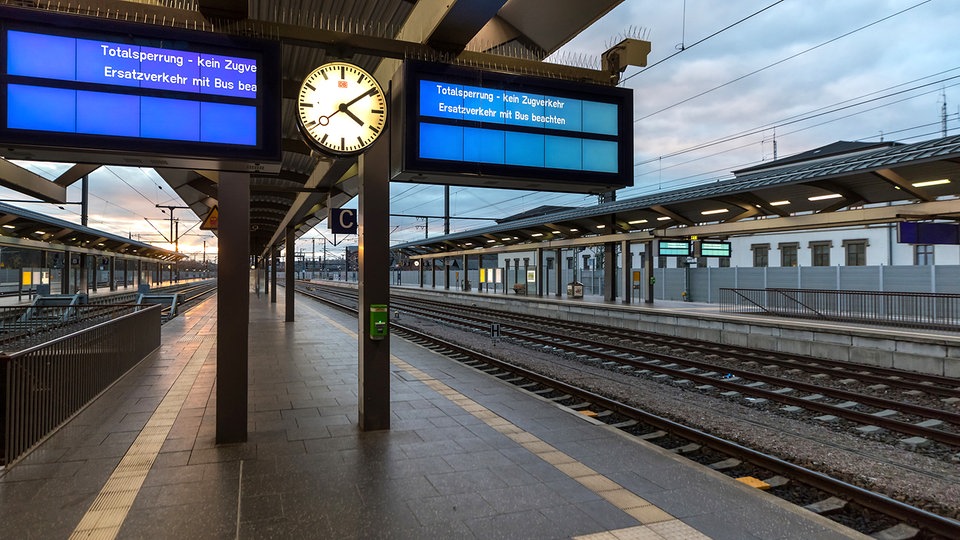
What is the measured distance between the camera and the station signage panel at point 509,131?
5.36 metres

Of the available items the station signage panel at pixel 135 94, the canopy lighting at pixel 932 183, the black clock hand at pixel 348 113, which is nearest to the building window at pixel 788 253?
the canopy lighting at pixel 932 183

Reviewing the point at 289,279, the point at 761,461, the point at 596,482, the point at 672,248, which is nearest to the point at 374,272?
the point at 596,482

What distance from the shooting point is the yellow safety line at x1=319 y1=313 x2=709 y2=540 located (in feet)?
13.0

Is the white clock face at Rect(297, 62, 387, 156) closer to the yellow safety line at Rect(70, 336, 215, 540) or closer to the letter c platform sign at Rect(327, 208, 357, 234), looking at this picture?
the yellow safety line at Rect(70, 336, 215, 540)

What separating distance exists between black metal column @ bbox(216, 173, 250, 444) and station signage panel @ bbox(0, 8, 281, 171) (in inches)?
46.2

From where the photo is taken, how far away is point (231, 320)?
19.8 ft

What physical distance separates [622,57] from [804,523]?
5088 mm

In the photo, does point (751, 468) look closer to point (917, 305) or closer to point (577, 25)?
point (577, 25)

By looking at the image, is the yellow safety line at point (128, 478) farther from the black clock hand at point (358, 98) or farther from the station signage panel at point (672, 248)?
the station signage panel at point (672, 248)

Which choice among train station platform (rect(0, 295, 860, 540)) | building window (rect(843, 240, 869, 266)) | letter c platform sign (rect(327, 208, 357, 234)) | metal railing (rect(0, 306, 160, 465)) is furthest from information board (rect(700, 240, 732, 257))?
metal railing (rect(0, 306, 160, 465))

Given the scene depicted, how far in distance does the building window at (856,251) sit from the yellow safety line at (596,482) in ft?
113

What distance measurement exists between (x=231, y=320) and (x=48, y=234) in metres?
29.3

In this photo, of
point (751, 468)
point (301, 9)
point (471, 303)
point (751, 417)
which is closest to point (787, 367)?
point (751, 417)

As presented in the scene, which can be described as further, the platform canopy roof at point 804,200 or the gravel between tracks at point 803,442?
the platform canopy roof at point 804,200
